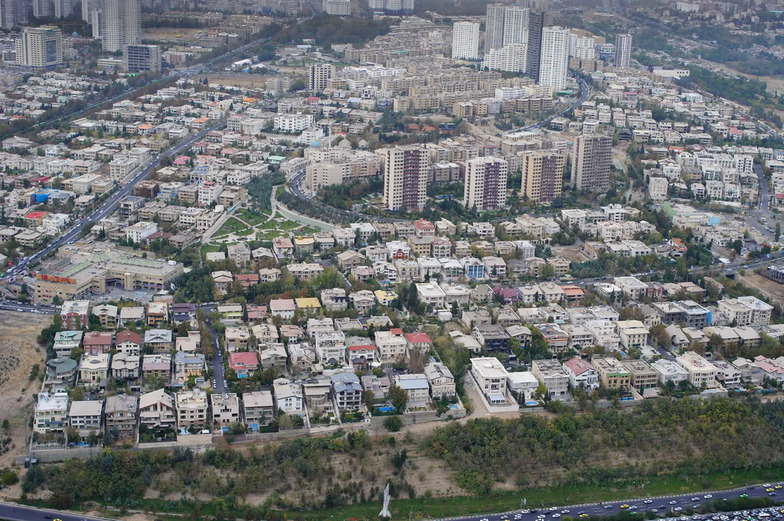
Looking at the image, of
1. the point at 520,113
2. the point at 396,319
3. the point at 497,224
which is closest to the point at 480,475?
the point at 396,319

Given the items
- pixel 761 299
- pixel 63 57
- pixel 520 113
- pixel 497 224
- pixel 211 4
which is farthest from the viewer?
pixel 211 4

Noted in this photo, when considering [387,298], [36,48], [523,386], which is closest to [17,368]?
[387,298]

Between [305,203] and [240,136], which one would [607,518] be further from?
[240,136]

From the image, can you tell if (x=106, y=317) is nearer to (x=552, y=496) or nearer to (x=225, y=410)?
(x=225, y=410)

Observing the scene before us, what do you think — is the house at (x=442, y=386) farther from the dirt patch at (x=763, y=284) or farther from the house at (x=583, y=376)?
the dirt patch at (x=763, y=284)

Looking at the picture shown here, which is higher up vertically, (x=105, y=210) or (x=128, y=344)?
(x=105, y=210)

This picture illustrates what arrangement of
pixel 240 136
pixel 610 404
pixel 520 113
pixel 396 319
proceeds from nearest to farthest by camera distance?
pixel 610 404 → pixel 396 319 → pixel 240 136 → pixel 520 113
